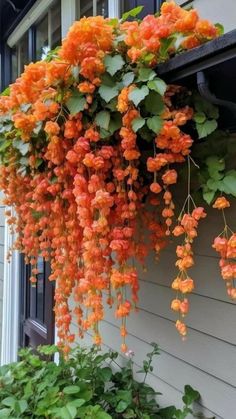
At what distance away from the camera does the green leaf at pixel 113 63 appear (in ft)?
3.79

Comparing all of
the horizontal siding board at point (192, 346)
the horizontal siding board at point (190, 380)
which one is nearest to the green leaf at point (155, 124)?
the horizontal siding board at point (192, 346)

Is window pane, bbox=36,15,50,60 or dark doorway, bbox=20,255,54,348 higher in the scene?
window pane, bbox=36,15,50,60

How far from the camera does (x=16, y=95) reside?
143cm

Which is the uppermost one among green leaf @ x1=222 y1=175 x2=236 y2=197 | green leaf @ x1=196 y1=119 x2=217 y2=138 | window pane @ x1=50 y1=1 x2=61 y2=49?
window pane @ x1=50 y1=1 x2=61 y2=49

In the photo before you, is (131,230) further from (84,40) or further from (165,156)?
(84,40)

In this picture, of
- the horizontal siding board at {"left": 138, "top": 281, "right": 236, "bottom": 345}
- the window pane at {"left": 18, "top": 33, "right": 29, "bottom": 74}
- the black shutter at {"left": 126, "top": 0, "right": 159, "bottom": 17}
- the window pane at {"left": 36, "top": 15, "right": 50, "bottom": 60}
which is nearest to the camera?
the horizontal siding board at {"left": 138, "top": 281, "right": 236, "bottom": 345}

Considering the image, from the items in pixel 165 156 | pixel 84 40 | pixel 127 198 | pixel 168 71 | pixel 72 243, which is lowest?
pixel 72 243

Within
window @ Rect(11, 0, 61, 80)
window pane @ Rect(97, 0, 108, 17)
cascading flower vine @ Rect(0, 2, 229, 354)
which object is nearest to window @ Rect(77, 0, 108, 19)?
window pane @ Rect(97, 0, 108, 17)

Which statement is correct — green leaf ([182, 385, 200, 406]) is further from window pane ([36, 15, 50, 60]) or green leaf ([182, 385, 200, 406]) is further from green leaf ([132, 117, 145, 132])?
window pane ([36, 15, 50, 60])

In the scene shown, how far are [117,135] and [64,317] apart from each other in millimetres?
695

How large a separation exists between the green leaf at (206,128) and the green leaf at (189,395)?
0.92 meters

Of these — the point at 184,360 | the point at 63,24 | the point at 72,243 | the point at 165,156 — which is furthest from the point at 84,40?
the point at 63,24

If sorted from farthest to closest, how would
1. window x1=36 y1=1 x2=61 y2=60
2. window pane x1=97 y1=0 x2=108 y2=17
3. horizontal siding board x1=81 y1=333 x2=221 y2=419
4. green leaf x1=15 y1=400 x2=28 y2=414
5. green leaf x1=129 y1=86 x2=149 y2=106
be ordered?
window x1=36 y1=1 x2=61 y2=60 → window pane x1=97 y1=0 x2=108 y2=17 → green leaf x1=15 y1=400 x2=28 y2=414 → horizontal siding board x1=81 y1=333 x2=221 y2=419 → green leaf x1=129 y1=86 x2=149 y2=106

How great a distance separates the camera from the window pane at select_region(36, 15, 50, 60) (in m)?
3.38
